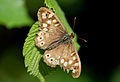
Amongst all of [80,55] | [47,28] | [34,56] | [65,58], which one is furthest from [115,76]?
[34,56]

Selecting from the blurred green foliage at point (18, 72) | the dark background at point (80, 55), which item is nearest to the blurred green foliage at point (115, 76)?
the dark background at point (80, 55)

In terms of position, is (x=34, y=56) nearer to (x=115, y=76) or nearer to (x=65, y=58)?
(x=65, y=58)

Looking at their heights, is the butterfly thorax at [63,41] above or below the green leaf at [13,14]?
below

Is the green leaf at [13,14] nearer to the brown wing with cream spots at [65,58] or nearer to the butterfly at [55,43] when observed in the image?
the butterfly at [55,43]

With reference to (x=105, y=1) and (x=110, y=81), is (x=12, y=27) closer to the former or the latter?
(x=105, y=1)

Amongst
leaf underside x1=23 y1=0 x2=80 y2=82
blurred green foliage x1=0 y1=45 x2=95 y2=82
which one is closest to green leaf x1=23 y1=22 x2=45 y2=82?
leaf underside x1=23 y1=0 x2=80 y2=82

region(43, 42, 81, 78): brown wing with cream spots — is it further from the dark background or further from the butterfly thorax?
the dark background
